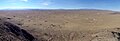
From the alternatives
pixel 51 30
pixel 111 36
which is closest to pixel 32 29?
pixel 51 30

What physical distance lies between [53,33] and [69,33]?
1.73 metres

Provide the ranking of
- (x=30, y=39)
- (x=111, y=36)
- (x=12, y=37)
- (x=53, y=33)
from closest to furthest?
(x=12, y=37) < (x=30, y=39) < (x=111, y=36) < (x=53, y=33)

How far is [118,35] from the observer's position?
1933 centimetres

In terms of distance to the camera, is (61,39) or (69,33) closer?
(61,39)

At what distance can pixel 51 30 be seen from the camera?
2105cm

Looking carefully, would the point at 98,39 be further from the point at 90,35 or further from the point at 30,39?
the point at 30,39

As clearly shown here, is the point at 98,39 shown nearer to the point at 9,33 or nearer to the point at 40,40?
the point at 40,40

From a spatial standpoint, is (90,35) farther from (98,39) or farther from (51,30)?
(51,30)

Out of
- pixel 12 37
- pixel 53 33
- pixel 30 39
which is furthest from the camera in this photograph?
pixel 53 33

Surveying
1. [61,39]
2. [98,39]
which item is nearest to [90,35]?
[98,39]

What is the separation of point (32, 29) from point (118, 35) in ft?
28.9

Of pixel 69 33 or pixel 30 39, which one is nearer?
pixel 30 39

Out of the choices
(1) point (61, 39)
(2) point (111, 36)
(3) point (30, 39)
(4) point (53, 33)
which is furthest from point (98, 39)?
(3) point (30, 39)

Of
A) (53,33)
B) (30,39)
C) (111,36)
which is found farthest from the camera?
(53,33)
